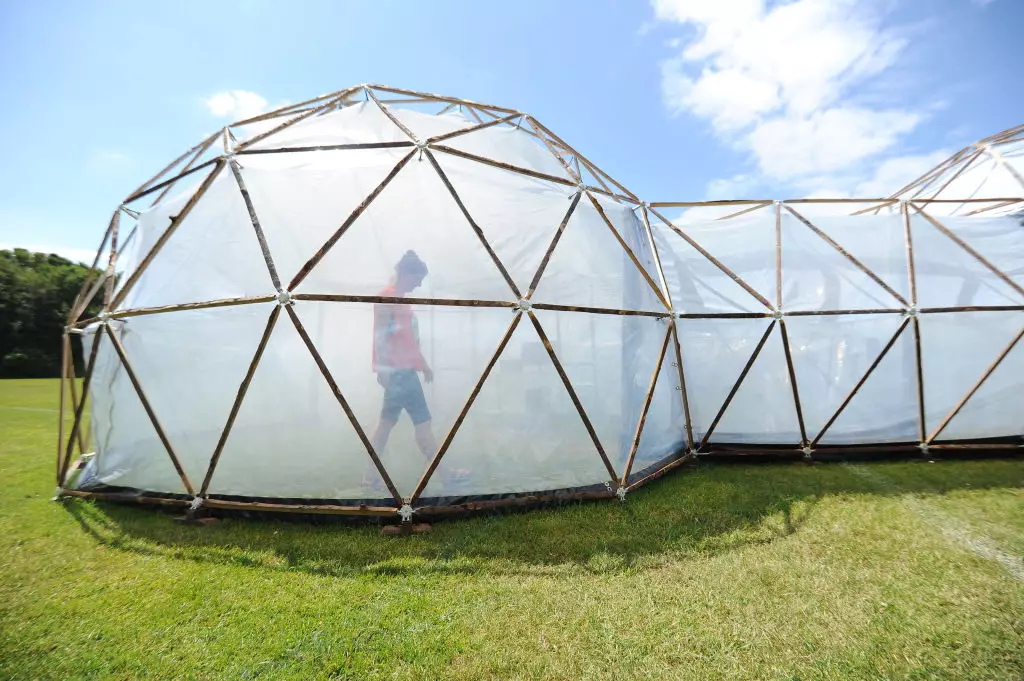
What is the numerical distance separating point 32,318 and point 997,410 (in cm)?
5470

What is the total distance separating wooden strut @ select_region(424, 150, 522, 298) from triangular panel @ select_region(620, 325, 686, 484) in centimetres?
269

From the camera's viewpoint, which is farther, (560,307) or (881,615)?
(560,307)

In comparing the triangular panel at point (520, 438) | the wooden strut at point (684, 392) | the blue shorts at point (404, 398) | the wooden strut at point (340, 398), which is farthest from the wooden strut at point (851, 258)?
the wooden strut at point (340, 398)

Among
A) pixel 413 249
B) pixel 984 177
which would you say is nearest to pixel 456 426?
pixel 413 249

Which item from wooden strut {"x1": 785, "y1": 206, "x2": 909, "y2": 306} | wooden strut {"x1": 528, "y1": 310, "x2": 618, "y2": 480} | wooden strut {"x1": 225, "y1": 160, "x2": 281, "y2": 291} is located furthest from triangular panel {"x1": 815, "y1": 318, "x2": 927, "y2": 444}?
wooden strut {"x1": 225, "y1": 160, "x2": 281, "y2": 291}

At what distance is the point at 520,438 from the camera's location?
5402 mm

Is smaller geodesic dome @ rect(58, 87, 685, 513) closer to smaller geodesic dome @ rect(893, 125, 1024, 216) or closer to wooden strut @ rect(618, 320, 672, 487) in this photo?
wooden strut @ rect(618, 320, 672, 487)

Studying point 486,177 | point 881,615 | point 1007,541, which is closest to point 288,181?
point 486,177

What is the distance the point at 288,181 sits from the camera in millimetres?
5590

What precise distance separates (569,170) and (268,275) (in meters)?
4.47

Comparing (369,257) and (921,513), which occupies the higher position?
(369,257)

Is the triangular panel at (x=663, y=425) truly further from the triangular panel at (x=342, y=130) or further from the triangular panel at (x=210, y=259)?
the triangular panel at (x=210, y=259)

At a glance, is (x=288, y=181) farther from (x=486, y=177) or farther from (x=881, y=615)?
(x=881, y=615)

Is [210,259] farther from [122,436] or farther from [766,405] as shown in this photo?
[766,405]
